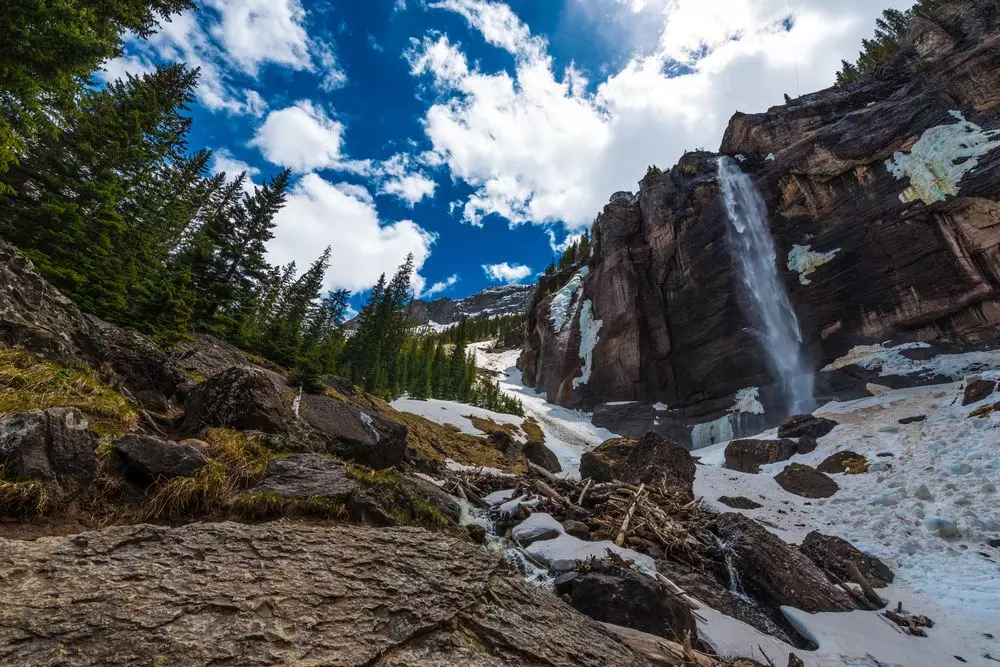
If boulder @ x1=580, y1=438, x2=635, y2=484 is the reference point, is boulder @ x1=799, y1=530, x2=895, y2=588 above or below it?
below

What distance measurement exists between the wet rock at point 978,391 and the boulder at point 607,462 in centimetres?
1677

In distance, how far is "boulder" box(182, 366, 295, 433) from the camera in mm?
7914

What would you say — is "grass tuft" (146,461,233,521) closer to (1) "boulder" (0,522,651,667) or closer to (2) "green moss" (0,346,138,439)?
(2) "green moss" (0,346,138,439)

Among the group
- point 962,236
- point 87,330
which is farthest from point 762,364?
point 87,330

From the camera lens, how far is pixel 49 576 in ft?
8.59

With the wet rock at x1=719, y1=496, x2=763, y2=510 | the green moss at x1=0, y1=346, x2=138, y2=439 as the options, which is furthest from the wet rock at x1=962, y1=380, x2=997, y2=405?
the green moss at x1=0, y1=346, x2=138, y2=439

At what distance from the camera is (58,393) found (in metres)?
5.88

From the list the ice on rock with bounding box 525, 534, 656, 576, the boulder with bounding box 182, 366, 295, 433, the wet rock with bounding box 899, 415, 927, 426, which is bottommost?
the ice on rock with bounding box 525, 534, 656, 576

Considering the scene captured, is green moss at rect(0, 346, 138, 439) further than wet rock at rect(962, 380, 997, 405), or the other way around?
wet rock at rect(962, 380, 997, 405)

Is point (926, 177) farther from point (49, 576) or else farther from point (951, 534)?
point (49, 576)

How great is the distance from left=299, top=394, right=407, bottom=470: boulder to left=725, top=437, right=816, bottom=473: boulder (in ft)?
69.3

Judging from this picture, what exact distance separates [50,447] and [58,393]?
1.95 meters

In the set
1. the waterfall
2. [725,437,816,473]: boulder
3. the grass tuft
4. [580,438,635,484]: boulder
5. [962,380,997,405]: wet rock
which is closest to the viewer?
the grass tuft

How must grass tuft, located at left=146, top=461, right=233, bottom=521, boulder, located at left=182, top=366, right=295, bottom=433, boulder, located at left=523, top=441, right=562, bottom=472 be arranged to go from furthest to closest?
boulder, located at left=523, top=441, right=562, bottom=472 → boulder, located at left=182, top=366, right=295, bottom=433 → grass tuft, located at left=146, top=461, right=233, bottom=521
